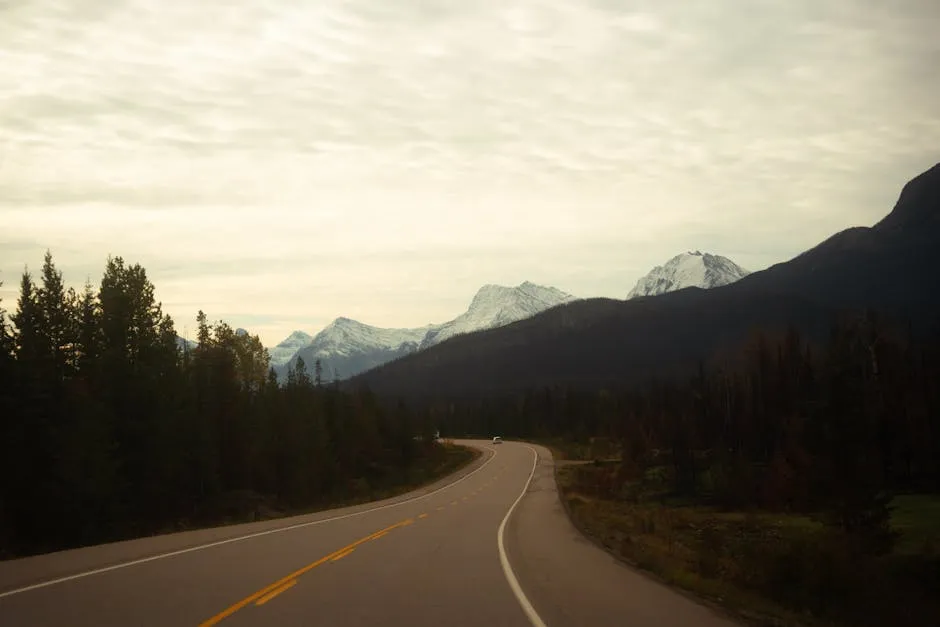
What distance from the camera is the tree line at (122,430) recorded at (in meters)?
39.3

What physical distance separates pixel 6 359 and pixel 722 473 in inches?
2479

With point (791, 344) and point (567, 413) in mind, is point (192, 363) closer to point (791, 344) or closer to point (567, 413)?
point (791, 344)

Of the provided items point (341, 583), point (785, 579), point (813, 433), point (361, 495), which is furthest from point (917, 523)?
point (341, 583)

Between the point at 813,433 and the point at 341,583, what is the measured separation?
61800 mm

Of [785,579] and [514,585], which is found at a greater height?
[514,585]

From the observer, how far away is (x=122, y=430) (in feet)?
155

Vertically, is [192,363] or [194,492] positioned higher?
[192,363]

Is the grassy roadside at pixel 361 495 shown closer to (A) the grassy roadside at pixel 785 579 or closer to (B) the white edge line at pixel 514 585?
(B) the white edge line at pixel 514 585

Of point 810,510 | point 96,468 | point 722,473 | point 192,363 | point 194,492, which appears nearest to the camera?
point 96,468

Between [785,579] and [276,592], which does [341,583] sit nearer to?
[276,592]

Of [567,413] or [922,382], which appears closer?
[922,382]

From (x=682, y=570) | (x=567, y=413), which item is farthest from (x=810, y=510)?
(x=567, y=413)

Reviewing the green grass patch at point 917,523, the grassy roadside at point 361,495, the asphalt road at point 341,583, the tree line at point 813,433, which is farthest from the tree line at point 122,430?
the green grass patch at point 917,523

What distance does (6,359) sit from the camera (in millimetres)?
40531
